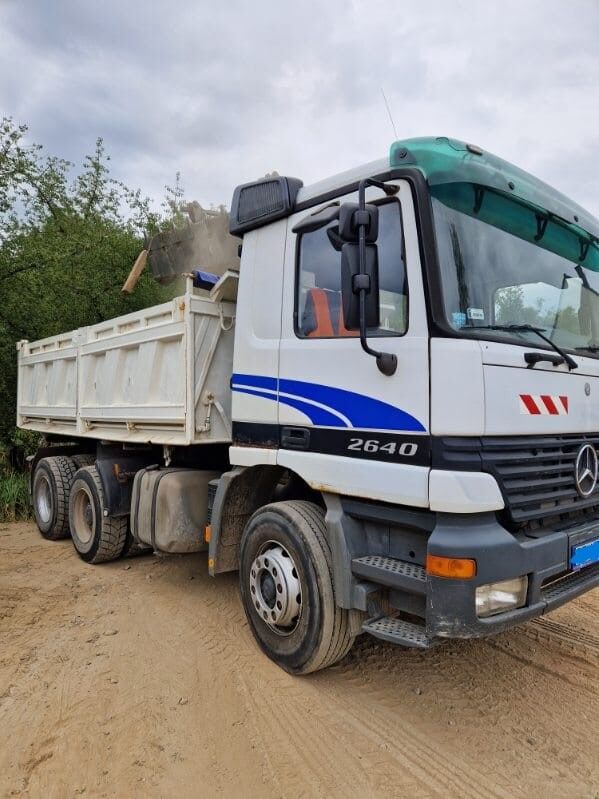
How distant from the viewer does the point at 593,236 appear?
139 inches

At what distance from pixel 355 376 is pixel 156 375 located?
2.21 metres

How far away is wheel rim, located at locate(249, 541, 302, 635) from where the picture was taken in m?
3.21

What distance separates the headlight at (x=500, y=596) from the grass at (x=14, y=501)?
7455 mm

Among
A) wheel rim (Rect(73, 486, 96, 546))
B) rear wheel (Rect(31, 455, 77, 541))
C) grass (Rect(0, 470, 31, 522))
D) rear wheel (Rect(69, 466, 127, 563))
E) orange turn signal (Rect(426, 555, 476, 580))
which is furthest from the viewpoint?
grass (Rect(0, 470, 31, 522))

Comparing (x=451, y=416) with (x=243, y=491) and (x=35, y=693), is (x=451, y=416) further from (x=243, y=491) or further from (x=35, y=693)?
(x=35, y=693)

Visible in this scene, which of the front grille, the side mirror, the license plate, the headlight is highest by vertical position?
the side mirror

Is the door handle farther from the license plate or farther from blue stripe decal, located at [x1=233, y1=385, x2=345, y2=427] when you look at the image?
the license plate

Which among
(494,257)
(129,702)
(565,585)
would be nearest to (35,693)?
(129,702)

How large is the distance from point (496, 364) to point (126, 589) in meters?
3.81

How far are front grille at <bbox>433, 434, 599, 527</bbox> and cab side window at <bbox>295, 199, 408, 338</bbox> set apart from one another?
0.66 metres

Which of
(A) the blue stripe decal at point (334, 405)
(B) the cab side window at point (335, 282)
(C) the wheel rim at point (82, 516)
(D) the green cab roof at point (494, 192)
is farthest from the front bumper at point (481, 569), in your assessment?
(C) the wheel rim at point (82, 516)

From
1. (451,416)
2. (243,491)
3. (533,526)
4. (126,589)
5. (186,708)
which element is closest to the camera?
(451,416)

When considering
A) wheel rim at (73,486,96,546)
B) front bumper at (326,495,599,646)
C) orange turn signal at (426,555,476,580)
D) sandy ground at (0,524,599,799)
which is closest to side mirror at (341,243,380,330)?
front bumper at (326,495,599,646)

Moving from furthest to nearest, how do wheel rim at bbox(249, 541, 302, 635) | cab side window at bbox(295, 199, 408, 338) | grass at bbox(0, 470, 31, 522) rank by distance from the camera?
grass at bbox(0, 470, 31, 522)
wheel rim at bbox(249, 541, 302, 635)
cab side window at bbox(295, 199, 408, 338)
